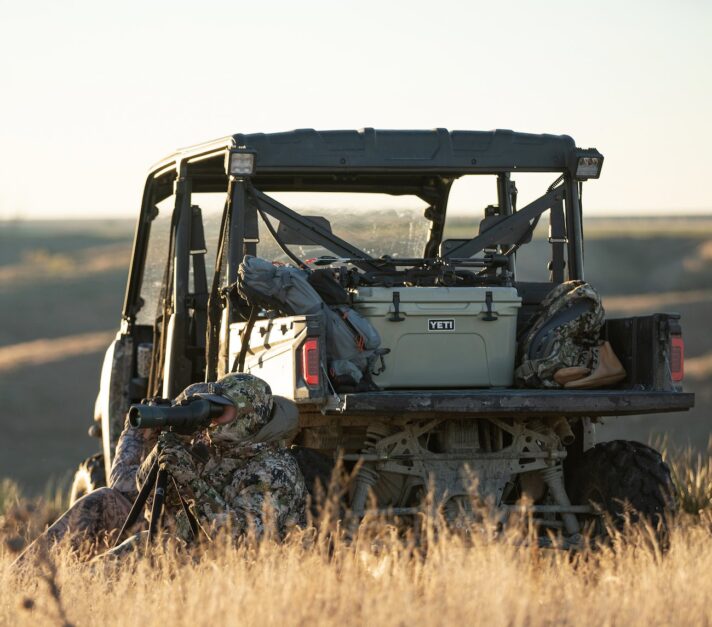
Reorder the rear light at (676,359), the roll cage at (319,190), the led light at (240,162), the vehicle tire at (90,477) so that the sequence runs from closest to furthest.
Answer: the rear light at (676,359) < the led light at (240,162) < the roll cage at (319,190) < the vehicle tire at (90,477)

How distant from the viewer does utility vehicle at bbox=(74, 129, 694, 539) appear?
29.0 ft

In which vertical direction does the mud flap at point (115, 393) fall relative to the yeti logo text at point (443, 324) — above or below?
below

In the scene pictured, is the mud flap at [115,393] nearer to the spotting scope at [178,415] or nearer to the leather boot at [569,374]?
the leather boot at [569,374]

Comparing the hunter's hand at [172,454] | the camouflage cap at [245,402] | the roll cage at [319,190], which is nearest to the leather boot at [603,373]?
the roll cage at [319,190]

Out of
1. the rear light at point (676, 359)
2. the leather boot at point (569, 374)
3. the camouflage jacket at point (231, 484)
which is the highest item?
the rear light at point (676, 359)

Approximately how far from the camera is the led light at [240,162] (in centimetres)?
973

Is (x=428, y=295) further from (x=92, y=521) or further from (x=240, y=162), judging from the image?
(x=92, y=521)

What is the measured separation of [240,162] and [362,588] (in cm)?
352

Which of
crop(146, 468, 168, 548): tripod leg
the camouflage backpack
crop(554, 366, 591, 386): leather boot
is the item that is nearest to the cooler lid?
the camouflage backpack

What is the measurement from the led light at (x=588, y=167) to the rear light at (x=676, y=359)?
4.69 feet

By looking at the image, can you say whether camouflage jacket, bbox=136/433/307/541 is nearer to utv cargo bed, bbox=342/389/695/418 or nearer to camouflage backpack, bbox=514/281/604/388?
utv cargo bed, bbox=342/389/695/418

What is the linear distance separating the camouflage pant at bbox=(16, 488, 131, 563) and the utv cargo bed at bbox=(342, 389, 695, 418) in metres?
1.44

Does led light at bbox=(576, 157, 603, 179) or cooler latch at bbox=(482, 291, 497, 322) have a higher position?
led light at bbox=(576, 157, 603, 179)

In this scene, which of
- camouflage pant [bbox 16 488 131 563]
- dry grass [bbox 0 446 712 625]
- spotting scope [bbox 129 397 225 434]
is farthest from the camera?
camouflage pant [bbox 16 488 131 563]
